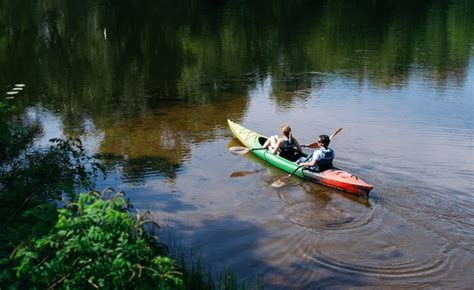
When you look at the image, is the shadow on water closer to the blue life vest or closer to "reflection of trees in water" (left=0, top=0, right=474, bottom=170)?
the blue life vest

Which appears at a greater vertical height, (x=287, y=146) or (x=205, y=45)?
(x=205, y=45)

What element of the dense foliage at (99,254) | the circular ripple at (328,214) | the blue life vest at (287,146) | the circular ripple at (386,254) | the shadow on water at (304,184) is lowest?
the circular ripple at (386,254)

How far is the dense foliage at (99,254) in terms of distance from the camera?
4082 millimetres

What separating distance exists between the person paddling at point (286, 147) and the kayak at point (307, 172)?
19 centimetres

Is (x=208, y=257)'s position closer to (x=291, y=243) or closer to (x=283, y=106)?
(x=291, y=243)

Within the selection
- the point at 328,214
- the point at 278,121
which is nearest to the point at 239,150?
the point at 278,121

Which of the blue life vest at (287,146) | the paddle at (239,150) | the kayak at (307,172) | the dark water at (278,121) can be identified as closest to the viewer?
the dark water at (278,121)

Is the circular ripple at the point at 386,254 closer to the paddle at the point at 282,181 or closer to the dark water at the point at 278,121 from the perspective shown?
the dark water at the point at 278,121

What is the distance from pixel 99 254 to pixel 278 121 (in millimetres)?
13556

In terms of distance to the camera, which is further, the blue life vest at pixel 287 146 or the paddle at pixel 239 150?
the paddle at pixel 239 150

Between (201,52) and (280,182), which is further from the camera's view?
(201,52)

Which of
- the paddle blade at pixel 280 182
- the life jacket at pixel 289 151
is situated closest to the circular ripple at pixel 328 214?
the paddle blade at pixel 280 182

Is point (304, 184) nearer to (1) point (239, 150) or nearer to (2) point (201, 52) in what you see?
(1) point (239, 150)

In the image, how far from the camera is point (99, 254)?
4117 mm
